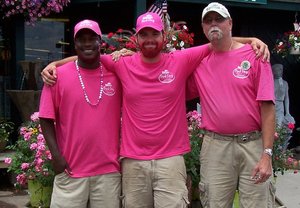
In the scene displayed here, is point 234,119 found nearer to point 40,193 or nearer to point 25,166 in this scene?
point 25,166

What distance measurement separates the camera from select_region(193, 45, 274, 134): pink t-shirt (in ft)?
11.0

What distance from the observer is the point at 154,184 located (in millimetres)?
3434

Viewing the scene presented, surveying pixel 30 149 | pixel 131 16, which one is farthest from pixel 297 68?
pixel 30 149

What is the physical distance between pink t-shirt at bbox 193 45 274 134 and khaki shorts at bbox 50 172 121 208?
826 millimetres

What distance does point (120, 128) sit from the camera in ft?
11.8

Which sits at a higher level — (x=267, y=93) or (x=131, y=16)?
(x=131, y=16)

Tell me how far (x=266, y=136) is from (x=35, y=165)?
271 cm

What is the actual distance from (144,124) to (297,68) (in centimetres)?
→ 810

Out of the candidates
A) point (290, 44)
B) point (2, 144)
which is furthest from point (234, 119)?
point (290, 44)

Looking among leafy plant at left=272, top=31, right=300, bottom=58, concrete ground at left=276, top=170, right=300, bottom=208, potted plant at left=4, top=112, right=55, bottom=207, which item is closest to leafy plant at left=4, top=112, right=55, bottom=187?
potted plant at left=4, top=112, right=55, bottom=207

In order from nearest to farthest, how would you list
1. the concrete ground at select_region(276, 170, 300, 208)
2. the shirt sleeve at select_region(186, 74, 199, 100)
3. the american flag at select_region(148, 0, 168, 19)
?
the shirt sleeve at select_region(186, 74, 199, 100) < the concrete ground at select_region(276, 170, 300, 208) < the american flag at select_region(148, 0, 168, 19)

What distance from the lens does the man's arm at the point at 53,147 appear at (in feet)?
11.2

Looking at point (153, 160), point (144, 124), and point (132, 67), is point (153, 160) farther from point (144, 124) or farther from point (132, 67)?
point (132, 67)

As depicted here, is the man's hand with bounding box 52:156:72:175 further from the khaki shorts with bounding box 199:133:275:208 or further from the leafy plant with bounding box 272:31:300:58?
the leafy plant with bounding box 272:31:300:58
